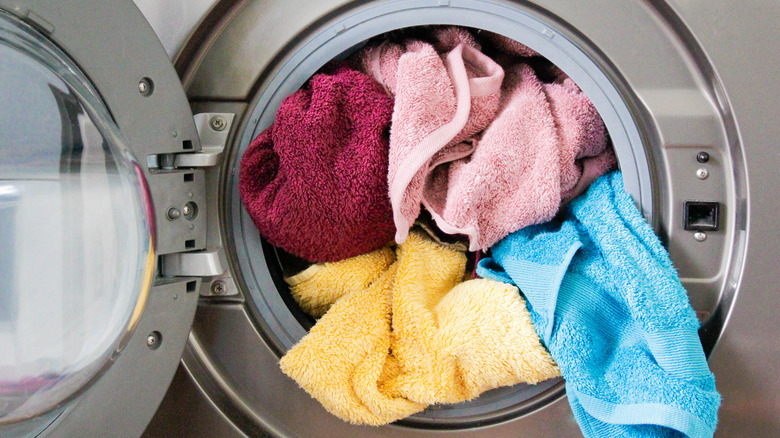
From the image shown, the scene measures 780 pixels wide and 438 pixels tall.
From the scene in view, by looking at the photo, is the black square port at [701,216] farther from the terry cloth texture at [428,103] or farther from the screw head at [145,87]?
the screw head at [145,87]

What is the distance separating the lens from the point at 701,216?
0.57 m

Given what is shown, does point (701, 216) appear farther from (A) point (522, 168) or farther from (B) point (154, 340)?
(B) point (154, 340)

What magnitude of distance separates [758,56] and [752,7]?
0.04 meters

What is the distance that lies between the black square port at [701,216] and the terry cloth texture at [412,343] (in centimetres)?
18

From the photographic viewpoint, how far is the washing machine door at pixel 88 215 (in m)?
0.47

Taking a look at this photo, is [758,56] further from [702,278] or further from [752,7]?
[702,278]

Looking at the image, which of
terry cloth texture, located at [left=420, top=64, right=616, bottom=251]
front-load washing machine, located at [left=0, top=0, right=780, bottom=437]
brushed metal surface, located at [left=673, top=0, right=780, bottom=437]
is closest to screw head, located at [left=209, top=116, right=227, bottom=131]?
front-load washing machine, located at [left=0, top=0, right=780, bottom=437]

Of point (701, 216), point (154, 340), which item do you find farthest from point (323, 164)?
point (701, 216)

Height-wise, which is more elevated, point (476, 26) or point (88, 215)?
point (476, 26)

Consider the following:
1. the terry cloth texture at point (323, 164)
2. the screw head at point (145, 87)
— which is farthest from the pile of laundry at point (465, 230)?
the screw head at point (145, 87)

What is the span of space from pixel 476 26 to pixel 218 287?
38cm

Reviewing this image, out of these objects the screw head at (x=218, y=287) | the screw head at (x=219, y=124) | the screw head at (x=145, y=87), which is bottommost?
the screw head at (x=218, y=287)

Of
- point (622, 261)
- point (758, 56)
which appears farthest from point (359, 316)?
point (758, 56)

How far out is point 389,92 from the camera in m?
0.64
